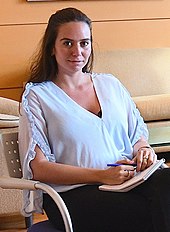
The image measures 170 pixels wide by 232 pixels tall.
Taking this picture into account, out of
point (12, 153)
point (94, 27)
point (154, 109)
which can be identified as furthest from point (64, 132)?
point (94, 27)

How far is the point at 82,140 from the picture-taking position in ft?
6.01

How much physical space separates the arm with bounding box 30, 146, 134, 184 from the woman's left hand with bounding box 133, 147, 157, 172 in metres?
0.06

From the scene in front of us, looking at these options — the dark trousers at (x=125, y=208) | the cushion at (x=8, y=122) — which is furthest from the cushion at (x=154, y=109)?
the dark trousers at (x=125, y=208)

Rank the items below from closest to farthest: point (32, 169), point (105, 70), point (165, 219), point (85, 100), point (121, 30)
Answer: point (165, 219) → point (32, 169) → point (85, 100) → point (105, 70) → point (121, 30)

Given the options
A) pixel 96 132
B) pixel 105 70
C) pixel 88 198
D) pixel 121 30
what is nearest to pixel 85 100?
pixel 96 132

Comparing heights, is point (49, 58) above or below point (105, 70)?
above

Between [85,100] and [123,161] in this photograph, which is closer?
[123,161]

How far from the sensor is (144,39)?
15.3 ft

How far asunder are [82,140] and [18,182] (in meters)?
0.28

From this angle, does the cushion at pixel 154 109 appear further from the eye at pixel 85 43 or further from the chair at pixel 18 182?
the chair at pixel 18 182

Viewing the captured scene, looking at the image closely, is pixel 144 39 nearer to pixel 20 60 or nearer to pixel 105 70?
pixel 105 70

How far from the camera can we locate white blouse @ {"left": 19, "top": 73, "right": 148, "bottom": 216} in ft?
5.90

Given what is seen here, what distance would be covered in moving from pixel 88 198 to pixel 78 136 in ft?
0.83

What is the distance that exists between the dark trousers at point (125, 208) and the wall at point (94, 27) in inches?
111
